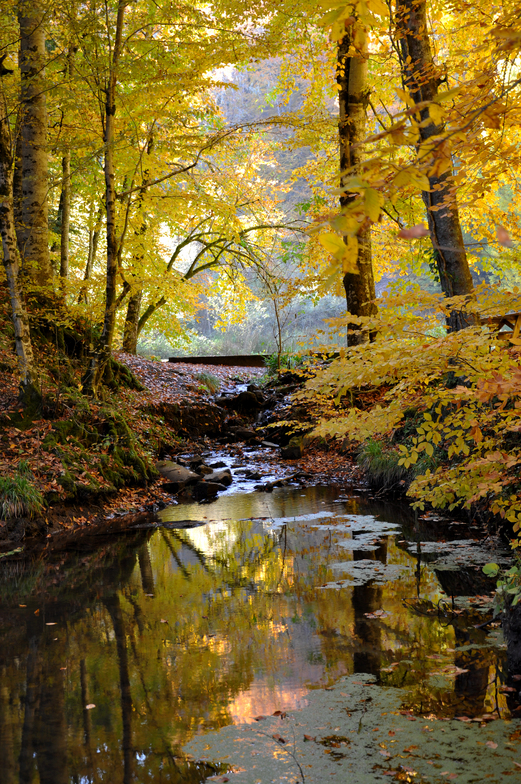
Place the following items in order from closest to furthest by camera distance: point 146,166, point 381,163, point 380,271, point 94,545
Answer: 1. point 381,163
2. point 94,545
3. point 146,166
4. point 380,271

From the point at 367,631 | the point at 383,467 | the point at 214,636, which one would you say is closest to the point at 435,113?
the point at 367,631

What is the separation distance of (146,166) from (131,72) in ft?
5.88

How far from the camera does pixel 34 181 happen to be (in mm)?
8977

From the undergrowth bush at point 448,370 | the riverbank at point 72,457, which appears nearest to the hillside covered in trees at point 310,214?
the undergrowth bush at point 448,370

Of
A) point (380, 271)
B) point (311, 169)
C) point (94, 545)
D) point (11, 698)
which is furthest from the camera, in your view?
point (380, 271)

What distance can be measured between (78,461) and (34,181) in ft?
15.8

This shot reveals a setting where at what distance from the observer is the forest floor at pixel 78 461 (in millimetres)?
6414

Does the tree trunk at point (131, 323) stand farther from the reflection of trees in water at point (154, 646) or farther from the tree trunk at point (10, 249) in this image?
the reflection of trees in water at point (154, 646)

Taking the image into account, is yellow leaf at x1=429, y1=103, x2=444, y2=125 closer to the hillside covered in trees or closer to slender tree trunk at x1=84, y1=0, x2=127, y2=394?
the hillside covered in trees

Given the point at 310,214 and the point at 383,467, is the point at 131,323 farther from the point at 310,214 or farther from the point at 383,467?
the point at 383,467

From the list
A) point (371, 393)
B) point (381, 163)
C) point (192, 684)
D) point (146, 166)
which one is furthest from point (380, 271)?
point (381, 163)

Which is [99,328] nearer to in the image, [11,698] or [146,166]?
[146,166]

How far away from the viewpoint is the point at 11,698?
115 inches

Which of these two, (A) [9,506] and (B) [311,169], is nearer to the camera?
(A) [9,506]
